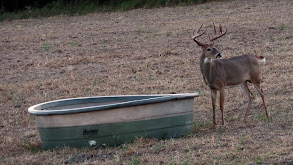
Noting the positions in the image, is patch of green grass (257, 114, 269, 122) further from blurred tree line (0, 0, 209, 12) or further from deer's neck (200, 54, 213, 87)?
blurred tree line (0, 0, 209, 12)

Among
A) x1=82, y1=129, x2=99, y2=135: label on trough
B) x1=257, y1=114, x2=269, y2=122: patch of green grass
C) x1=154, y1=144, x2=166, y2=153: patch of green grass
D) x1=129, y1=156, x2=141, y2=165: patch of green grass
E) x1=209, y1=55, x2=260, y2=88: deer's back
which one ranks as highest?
x1=209, y1=55, x2=260, y2=88: deer's back

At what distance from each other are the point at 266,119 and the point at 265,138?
150 centimetres

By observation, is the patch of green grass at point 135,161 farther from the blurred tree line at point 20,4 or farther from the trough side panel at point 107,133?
the blurred tree line at point 20,4

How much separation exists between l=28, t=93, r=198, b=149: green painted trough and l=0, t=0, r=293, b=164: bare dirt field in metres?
0.15

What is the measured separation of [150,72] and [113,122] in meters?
5.50

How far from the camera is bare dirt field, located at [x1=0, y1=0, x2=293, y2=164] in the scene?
7863 millimetres

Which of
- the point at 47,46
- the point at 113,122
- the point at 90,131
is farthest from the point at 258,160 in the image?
the point at 47,46

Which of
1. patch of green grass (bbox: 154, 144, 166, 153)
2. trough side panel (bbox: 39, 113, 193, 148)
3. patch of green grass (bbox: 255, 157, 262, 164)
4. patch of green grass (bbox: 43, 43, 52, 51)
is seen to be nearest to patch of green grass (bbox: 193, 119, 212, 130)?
trough side panel (bbox: 39, 113, 193, 148)

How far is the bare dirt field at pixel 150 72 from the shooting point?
7.86 meters

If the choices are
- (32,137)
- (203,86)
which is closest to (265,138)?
(32,137)

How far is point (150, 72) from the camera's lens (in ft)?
45.2

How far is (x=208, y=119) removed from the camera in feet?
33.0

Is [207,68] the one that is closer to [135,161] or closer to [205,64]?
[205,64]

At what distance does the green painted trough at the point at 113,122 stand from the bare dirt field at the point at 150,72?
15 centimetres
